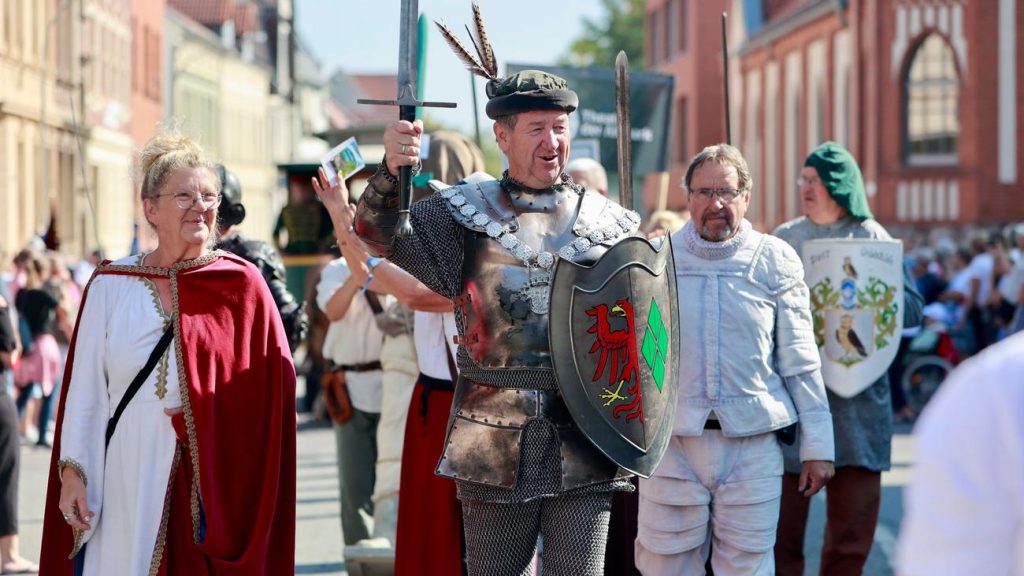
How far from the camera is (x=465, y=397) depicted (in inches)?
193

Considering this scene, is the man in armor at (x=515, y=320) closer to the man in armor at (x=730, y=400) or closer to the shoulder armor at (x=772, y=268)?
the man in armor at (x=730, y=400)

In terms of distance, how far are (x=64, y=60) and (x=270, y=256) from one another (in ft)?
105

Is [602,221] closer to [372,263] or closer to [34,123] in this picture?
[372,263]

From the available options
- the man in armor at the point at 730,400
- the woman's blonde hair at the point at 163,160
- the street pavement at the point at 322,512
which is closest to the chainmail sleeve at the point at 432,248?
the woman's blonde hair at the point at 163,160

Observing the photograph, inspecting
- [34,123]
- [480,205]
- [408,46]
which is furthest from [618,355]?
[34,123]

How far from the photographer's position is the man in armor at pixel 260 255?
6.85 meters

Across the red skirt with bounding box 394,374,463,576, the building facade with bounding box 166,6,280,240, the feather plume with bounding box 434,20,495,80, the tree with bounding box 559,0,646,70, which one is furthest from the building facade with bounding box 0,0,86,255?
the tree with bounding box 559,0,646,70

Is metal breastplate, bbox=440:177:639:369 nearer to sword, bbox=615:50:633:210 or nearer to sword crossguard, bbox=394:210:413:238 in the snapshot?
sword crossguard, bbox=394:210:413:238

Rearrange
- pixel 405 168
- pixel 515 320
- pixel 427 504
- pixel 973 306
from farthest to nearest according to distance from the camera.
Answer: pixel 973 306
pixel 427 504
pixel 515 320
pixel 405 168

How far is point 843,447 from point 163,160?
310 cm

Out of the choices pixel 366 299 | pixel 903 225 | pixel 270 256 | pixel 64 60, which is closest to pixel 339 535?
pixel 366 299

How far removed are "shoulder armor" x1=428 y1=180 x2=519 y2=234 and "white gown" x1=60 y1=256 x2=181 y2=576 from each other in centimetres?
95

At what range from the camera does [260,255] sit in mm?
6863

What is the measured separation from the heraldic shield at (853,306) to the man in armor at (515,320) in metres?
2.39
